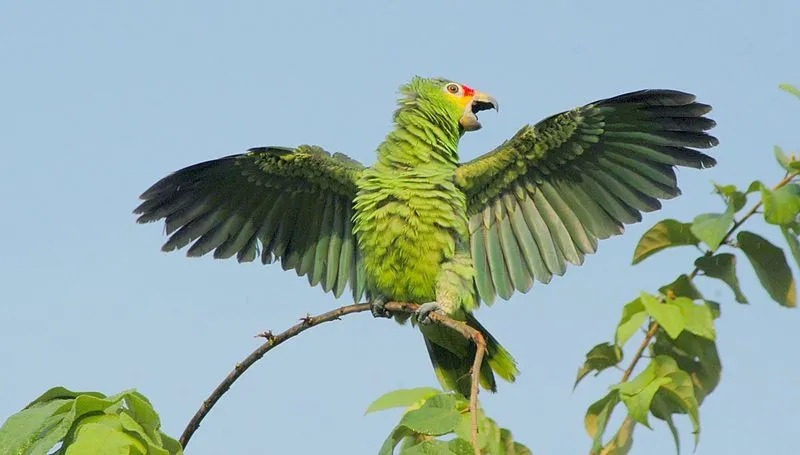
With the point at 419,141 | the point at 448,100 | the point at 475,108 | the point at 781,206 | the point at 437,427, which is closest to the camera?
the point at 781,206

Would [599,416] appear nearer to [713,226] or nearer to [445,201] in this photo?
[713,226]

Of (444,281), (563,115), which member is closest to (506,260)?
(444,281)

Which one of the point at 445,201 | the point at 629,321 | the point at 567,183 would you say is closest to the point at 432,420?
the point at 629,321

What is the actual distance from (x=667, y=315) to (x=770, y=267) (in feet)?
0.82

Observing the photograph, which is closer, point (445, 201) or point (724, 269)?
point (724, 269)

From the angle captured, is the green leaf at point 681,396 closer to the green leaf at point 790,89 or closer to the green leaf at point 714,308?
the green leaf at point 714,308

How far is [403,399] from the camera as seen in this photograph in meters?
2.49

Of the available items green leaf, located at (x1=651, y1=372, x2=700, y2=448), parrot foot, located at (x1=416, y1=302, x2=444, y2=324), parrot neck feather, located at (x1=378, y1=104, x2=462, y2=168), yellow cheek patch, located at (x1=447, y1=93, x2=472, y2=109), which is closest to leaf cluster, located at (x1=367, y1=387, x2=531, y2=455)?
green leaf, located at (x1=651, y1=372, x2=700, y2=448)

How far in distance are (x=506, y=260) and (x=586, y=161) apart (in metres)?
0.72

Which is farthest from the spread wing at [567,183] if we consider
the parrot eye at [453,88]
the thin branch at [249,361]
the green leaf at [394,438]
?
the green leaf at [394,438]

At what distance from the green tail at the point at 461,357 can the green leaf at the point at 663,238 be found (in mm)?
3275

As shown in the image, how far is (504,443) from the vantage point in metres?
2.36

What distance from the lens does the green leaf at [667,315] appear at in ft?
6.28

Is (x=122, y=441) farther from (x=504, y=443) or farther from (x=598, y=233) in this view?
(x=598, y=233)
